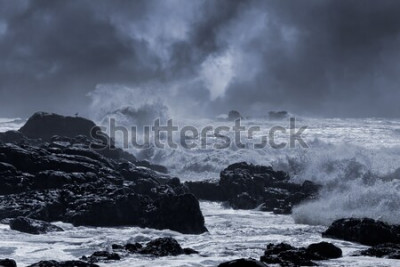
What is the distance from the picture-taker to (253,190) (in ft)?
302

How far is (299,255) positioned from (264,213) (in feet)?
130

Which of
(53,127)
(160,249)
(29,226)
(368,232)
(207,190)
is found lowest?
(160,249)

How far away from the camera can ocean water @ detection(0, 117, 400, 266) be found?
4662cm

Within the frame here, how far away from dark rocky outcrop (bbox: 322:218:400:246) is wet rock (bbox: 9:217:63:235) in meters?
25.8

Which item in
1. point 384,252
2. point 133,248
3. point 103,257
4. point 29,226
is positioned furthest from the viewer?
point 29,226

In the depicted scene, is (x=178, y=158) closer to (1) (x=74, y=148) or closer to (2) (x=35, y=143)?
(2) (x=35, y=143)

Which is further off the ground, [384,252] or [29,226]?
[29,226]

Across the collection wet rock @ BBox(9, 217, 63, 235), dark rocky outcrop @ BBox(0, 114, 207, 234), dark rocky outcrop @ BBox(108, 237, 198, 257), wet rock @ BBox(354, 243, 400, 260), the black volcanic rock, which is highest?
the black volcanic rock

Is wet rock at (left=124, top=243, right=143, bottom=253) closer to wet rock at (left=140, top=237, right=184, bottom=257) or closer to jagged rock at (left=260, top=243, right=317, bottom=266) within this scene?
wet rock at (left=140, top=237, right=184, bottom=257)

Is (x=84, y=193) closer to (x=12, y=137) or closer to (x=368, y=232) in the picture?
(x=368, y=232)

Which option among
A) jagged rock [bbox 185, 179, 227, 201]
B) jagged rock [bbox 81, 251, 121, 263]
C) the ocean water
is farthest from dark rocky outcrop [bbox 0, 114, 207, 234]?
jagged rock [bbox 81, 251, 121, 263]

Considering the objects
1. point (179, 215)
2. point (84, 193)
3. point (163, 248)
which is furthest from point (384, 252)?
point (84, 193)

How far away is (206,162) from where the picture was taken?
139250mm

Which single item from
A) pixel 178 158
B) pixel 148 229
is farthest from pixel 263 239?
pixel 178 158
